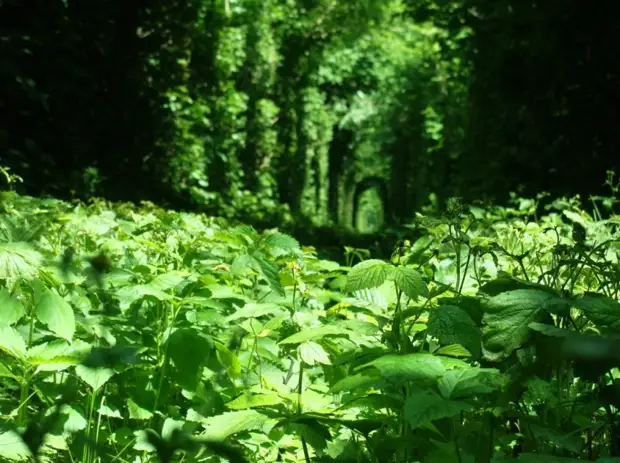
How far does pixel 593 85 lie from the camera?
21.5ft

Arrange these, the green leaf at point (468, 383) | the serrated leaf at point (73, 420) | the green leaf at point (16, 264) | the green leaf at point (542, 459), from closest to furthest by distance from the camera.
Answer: the green leaf at point (542, 459), the green leaf at point (468, 383), the green leaf at point (16, 264), the serrated leaf at point (73, 420)

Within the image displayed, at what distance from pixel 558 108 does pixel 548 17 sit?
88cm

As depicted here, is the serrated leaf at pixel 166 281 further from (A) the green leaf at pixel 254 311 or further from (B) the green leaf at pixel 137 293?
(A) the green leaf at pixel 254 311

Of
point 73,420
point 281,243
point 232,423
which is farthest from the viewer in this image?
point 281,243

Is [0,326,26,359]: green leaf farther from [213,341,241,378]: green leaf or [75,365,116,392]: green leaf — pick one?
[213,341,241,378]: green leaf

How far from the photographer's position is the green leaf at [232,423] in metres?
1.48

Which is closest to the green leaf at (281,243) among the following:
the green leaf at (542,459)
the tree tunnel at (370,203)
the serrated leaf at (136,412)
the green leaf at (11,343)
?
the serrated leaf at (136,412)

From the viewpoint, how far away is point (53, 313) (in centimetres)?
165

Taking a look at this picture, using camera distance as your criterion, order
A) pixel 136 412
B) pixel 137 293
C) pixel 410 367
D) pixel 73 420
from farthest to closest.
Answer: pixel 137 293 < pixel 136 412 < pixel 73 420 < pixel 410 367

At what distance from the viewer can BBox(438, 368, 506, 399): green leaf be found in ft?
4.28

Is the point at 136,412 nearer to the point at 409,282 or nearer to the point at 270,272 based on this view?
the point at 270,272

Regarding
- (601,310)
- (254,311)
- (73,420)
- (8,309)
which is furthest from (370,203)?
(601,310)

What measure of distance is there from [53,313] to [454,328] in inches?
36.8

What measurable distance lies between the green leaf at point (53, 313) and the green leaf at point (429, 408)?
0.84 metres
